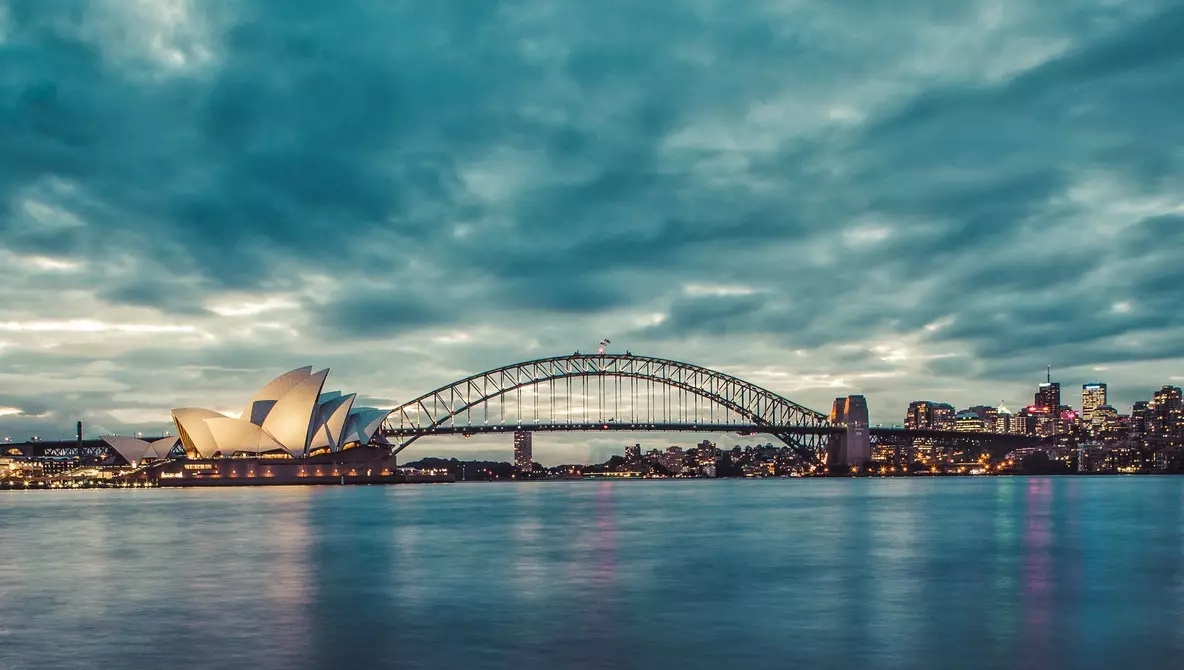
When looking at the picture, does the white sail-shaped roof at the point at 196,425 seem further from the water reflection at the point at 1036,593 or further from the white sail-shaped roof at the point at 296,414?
the water reflection at the point at 1036,593

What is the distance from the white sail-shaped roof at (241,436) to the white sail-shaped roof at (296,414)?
62.9 inches

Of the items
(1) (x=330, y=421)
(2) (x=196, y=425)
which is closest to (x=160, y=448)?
(2) (x=196, y=425)

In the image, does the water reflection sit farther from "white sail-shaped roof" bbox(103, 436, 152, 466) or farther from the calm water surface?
"white sail-shaped roof" bbox(103, 436, 152, 466)

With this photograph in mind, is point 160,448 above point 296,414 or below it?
below

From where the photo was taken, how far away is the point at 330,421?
125 m

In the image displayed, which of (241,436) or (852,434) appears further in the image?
(852,434)

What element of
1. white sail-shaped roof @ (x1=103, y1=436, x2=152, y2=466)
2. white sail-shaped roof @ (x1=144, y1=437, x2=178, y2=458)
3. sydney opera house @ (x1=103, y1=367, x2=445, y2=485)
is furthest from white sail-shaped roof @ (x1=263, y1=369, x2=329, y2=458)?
white sail-shaped roof @ (x1=144, y1=437, x2=178, y2=458)

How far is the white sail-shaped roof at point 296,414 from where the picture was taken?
386 feet

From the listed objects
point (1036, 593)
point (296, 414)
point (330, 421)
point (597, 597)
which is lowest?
point (1036, 593)

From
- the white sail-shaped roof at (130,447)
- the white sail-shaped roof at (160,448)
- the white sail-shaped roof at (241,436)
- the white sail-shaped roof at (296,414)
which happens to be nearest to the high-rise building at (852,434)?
the white sail-shaped roof at (296,414)

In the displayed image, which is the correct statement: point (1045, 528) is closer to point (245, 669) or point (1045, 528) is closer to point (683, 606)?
point (683, 606)

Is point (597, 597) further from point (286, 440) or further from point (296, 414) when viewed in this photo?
point (286, 440)

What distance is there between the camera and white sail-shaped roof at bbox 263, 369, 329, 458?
117688 mm

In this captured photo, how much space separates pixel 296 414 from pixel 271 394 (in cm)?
371
